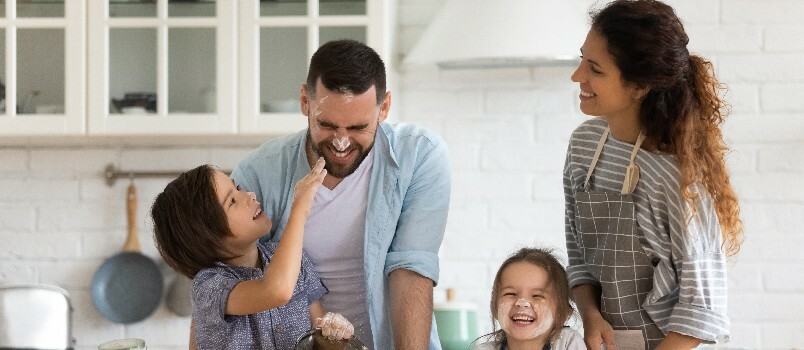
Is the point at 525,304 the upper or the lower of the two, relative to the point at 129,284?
upper

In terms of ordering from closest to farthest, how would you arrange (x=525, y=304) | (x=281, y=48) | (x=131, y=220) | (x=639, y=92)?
(x=639, y=92) < (x=525, y=304) < (x=281, y=48) < (x=131, y=220)

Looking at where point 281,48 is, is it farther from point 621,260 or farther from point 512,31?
point 621,260

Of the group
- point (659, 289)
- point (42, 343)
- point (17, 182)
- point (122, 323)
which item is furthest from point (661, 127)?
point (17, 182)

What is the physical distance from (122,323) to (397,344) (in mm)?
1527

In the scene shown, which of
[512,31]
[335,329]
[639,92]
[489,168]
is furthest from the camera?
[489,168]

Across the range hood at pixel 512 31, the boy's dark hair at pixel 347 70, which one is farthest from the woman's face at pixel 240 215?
the range hood at pixel 512 31

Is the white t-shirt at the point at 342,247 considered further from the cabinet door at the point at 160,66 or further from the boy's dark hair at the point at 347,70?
the cabinet door at the point at 160,66

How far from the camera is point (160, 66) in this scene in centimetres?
297

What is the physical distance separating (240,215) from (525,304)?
0.56 metres

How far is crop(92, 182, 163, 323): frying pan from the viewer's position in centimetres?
325

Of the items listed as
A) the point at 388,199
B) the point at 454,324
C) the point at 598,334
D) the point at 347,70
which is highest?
the point at 347,70

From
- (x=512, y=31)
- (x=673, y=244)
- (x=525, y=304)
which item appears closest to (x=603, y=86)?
(x=673, y=244)

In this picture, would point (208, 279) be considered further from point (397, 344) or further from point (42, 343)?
point (42, 343)

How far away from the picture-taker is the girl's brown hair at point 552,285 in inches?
77.1
